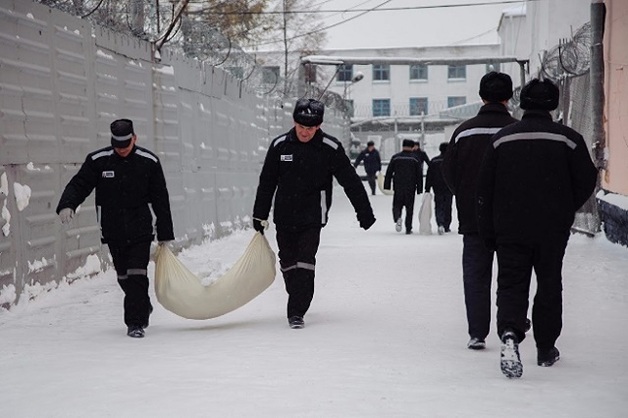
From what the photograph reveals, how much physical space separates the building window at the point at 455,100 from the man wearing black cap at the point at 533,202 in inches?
2618

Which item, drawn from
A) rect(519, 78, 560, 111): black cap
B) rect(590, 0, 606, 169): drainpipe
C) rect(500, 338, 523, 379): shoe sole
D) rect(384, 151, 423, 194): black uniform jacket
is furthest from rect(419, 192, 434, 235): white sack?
rect(500, 338, 523, 379): shoe sole

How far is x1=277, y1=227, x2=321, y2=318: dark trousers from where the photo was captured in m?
8.62

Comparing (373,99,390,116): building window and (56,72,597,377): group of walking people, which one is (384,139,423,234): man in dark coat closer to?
(56,72,597,377): group of walking people

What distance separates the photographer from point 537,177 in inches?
261

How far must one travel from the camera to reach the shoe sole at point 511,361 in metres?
6.37

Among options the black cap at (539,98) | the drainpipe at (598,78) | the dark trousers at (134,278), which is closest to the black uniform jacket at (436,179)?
the drainpipe at (598,78)

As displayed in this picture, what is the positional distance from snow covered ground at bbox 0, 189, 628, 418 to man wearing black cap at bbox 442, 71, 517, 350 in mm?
262

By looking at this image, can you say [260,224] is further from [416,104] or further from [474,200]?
[416,104]

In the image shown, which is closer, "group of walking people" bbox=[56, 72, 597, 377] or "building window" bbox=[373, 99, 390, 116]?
"group of walking people" bbox=[56, 72, 597, 377]

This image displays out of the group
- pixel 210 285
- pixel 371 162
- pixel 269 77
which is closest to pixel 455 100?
pixel 371 162

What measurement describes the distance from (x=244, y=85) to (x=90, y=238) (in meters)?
8.47

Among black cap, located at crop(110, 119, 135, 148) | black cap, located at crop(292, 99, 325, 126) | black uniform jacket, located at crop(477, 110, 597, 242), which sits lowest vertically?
black uniform jacket, located at crop(477, 110, 597, 242)

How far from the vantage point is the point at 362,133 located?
6256cm

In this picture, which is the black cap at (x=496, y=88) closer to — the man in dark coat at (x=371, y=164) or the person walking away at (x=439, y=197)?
the person walking away at (x=439, y=197)
